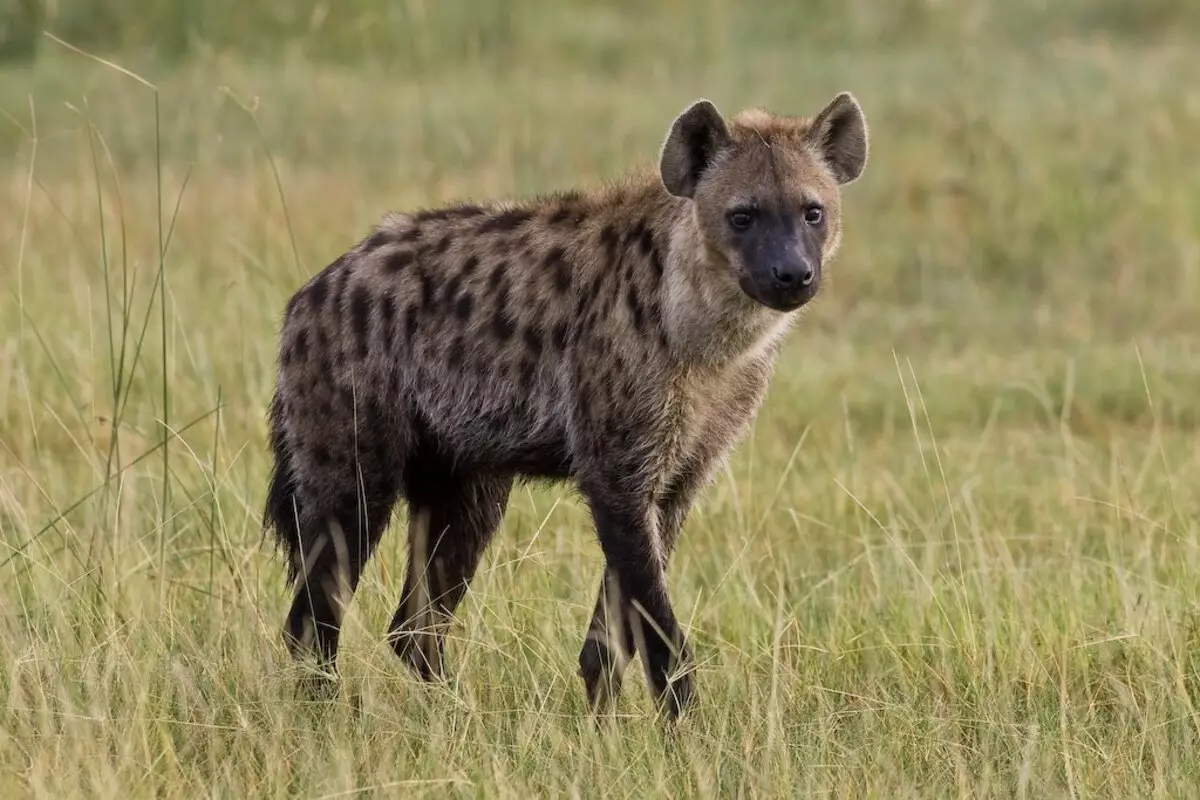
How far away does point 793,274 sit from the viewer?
4.05 meters

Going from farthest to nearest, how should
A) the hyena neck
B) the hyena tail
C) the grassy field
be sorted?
1. the hyena tail
2. the hyena neck
3. the grassy field

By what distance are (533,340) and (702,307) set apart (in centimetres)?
42

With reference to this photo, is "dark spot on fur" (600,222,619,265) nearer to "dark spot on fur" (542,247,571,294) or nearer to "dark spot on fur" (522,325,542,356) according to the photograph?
"dark spot on fur" (542,247,571,294)

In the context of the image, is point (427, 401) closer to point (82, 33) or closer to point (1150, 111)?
point (1150, 111)

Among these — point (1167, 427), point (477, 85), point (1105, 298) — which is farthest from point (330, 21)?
point (1167, 427)

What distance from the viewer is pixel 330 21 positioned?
1391 centimetres

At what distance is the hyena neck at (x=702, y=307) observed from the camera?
427 cm

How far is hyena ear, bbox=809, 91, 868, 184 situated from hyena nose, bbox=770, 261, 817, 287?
0.49 m

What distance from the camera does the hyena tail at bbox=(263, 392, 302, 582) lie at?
464cm

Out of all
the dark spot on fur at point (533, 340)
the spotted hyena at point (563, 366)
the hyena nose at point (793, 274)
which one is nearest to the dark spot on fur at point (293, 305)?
the spotted hyena at point (563, 366)

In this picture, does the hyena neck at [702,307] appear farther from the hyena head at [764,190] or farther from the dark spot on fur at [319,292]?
the dark spot on fur at [319,292]

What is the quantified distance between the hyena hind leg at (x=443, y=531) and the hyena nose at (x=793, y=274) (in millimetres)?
987

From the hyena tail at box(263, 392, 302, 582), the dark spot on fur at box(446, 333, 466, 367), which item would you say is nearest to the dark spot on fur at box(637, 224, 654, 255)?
the dark spot on fur at box(446, 333, 466, 367)

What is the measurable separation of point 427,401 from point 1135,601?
1676 millimetres
